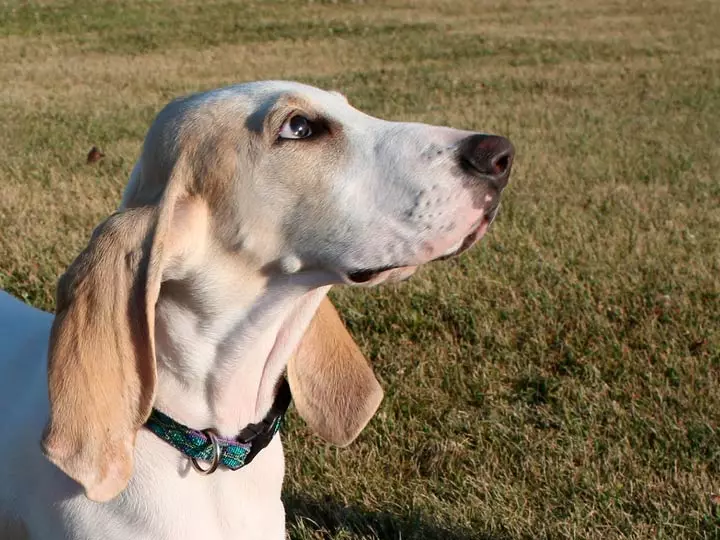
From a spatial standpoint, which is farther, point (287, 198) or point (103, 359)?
point (287, 198)

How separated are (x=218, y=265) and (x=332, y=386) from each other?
77cm

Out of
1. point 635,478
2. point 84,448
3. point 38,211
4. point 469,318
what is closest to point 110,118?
point 38,211

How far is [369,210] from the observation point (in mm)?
2518

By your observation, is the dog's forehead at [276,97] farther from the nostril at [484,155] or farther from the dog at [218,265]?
the nostril at [484,155]

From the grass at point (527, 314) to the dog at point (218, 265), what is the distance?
1195 mm

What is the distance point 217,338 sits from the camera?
2639 mm

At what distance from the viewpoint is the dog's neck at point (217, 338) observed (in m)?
2.59

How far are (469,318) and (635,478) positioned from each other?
60.4 inches

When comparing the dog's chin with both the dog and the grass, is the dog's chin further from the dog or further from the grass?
the grass

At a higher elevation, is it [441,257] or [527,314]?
[441,257]

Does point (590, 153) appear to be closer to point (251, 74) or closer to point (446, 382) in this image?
point (446, 382)

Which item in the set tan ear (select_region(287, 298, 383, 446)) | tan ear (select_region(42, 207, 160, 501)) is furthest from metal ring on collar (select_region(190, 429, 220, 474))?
tan ear (select_region(287, 298, 383, 446))

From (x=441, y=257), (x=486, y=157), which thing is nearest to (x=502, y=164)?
(x=486, y=157)

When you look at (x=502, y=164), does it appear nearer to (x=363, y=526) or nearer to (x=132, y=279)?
(x=132, y=279)
